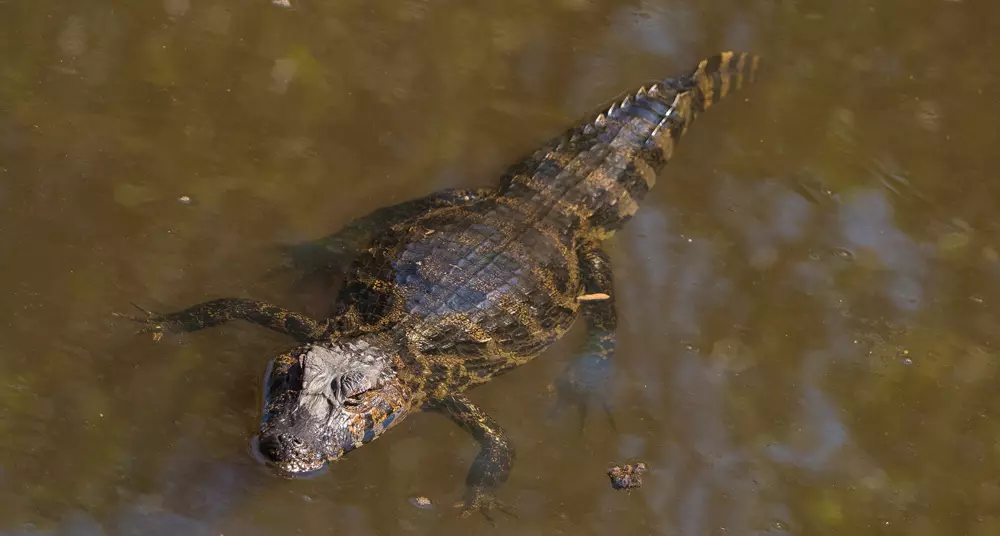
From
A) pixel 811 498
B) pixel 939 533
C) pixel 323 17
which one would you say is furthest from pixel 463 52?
pixel 939 533

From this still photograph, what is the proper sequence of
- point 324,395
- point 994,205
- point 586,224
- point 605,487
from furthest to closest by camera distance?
point 994,205 → point 586,224 → point 605,487 → point 324,395

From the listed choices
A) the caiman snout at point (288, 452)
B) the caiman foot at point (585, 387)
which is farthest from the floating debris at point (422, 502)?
the caiman foot at point (585, 387)

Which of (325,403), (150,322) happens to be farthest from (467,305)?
(150,322)

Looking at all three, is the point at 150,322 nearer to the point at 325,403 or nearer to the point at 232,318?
the point at 232,318

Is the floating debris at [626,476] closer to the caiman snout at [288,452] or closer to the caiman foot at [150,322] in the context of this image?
the caiman snout at [288,452]

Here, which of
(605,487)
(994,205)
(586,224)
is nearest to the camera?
(605,487)

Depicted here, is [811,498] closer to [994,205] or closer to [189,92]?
[994,205]
